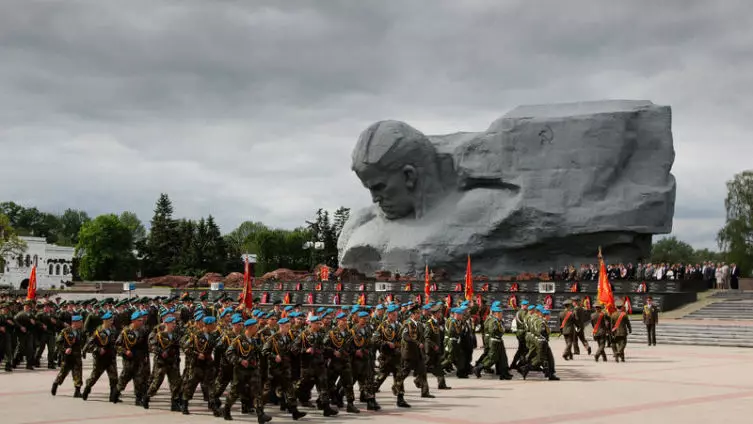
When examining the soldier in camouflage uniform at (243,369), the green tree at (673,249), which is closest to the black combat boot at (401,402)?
the soldier in camouflage uniform at (243,369)

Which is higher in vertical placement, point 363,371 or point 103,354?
point 103,354

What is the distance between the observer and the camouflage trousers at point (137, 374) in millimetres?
13164

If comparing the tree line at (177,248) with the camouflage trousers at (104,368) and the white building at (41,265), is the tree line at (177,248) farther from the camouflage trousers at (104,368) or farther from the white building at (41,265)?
the camouflage trousers at (104,368)

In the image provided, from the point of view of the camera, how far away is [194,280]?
56656 millimetres

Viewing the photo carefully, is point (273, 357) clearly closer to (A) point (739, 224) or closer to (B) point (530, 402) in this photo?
(B) point (530, 402)

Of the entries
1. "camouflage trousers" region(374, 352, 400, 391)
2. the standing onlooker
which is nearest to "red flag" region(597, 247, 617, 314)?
"camouflage trousers" region(374, 352, 400, 391)

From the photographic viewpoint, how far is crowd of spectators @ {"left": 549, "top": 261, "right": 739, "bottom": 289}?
3534 centimetres

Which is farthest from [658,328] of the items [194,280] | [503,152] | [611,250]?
[194,280]

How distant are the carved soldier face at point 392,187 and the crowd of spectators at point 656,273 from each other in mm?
9591

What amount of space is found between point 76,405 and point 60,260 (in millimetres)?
90816

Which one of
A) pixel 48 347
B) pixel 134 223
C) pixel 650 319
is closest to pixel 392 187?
pixel 650 319

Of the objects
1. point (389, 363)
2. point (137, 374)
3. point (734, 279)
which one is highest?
point (734, 279)

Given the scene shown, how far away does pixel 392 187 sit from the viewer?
44719 mm

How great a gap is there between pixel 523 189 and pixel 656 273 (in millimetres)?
8591
